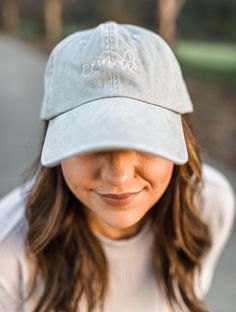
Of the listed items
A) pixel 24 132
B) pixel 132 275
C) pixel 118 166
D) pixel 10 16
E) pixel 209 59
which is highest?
pixel 118 166

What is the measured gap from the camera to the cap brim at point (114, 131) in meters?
1.25

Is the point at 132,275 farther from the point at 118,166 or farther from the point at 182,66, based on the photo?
the point at 182,66

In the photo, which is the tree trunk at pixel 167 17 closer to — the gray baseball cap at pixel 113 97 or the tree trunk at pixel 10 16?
the gray baseball cap at pixel 113 97

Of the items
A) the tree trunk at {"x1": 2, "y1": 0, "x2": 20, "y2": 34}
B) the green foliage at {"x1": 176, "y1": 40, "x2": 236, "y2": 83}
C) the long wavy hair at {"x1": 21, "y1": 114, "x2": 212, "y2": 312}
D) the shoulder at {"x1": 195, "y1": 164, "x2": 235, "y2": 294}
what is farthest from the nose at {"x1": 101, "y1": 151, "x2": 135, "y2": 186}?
the tree trunk at {"x1": 2, "y1": 0, "x2": 20, "y2": 34}

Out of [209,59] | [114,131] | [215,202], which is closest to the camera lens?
[114,131]

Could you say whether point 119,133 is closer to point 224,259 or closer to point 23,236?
point 23,236

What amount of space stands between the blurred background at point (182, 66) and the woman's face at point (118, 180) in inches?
15.7

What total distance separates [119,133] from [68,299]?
611mm

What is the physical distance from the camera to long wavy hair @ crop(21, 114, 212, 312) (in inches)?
61.8

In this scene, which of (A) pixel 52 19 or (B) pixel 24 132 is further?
(A) pixel 52 19

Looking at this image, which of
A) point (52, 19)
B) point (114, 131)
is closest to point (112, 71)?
point (114, 131)

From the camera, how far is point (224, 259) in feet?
12.4

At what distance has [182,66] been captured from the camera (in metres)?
13.5

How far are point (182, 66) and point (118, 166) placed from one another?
12.5 meters
